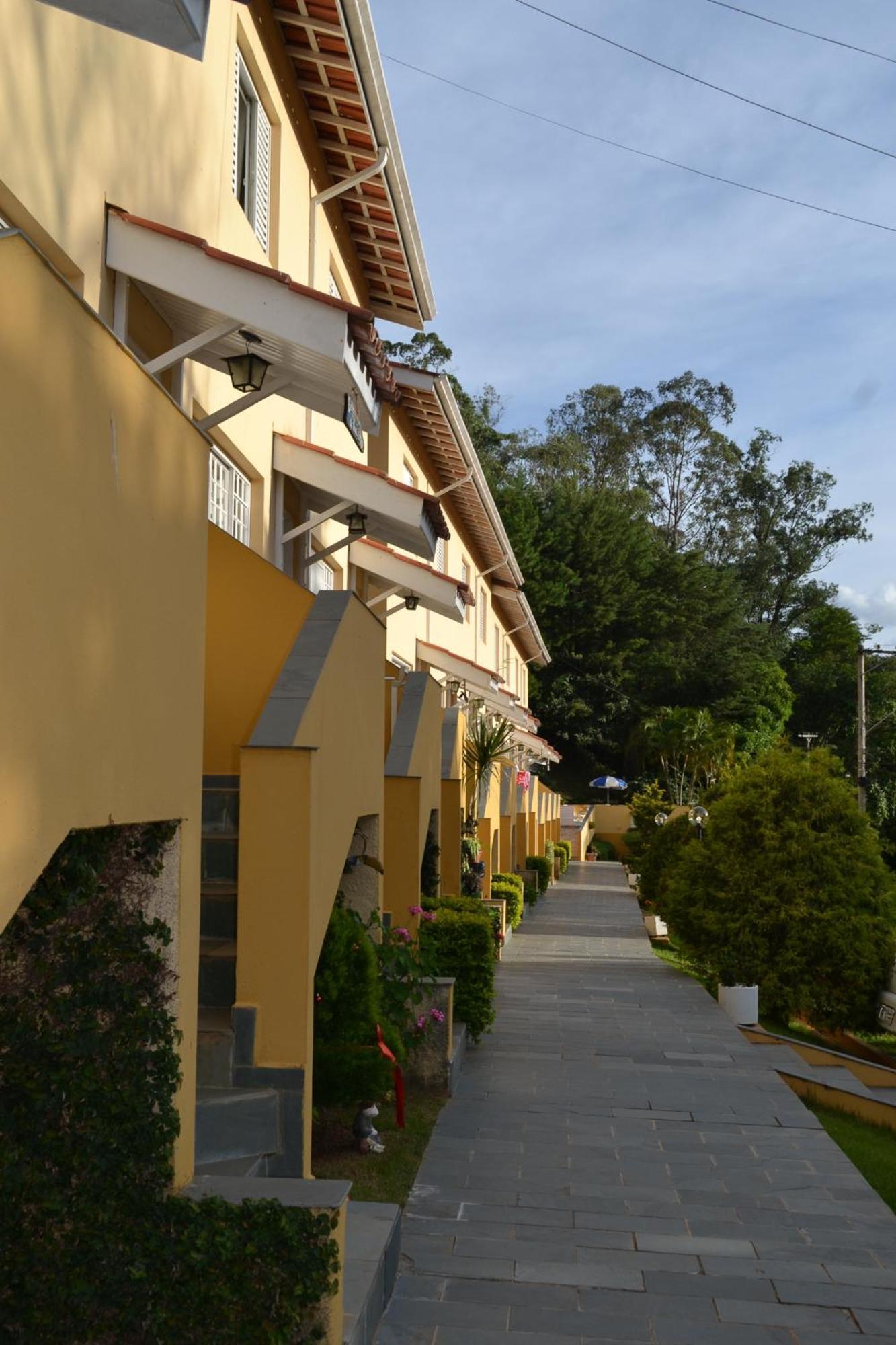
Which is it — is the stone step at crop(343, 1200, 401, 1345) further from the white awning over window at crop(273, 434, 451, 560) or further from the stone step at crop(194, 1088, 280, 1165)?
the white awning over window at crop(273, 434, 451, 560)

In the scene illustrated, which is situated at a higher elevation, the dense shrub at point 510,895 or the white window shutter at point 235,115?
the white window shutter at point 235,115

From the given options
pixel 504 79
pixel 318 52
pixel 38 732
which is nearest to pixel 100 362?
pixel 38 732

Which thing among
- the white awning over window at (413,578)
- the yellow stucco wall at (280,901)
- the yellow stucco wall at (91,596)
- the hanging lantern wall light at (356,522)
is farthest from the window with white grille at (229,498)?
the yellow stucco wall at (91,596)

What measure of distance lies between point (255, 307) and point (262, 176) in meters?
4.27

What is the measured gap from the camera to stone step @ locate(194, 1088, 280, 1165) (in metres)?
5.31

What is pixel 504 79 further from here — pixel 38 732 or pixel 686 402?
pixel 686 402

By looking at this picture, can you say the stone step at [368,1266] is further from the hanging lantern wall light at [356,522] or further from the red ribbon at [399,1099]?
the hanging lantern wall light at [356,522]

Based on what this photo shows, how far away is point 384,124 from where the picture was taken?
10445 millimetres

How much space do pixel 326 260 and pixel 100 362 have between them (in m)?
9.32

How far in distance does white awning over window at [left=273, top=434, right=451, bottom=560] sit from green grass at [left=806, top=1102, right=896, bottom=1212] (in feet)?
18.8

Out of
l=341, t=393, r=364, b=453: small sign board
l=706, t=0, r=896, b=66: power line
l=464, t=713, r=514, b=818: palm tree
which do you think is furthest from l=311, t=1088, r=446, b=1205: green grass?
l=464, t=713, r=514, b=818: palm tree

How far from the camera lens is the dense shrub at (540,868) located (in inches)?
1176

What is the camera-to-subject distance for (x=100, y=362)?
11.4 ft

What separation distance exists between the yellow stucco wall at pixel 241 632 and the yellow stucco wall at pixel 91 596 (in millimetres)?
3043
